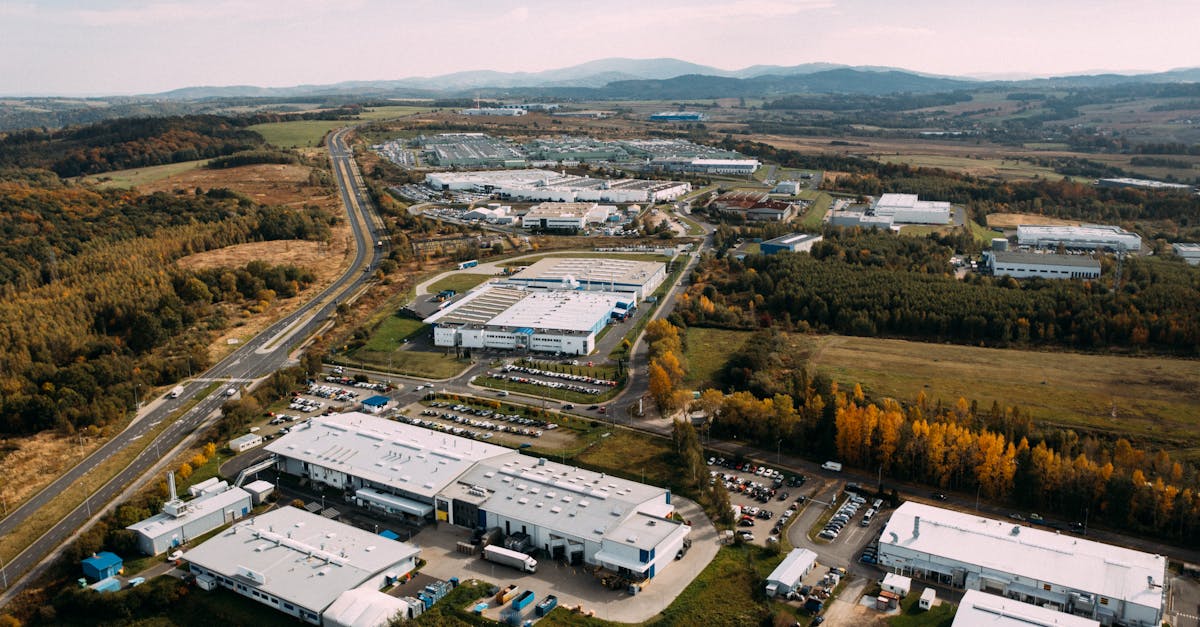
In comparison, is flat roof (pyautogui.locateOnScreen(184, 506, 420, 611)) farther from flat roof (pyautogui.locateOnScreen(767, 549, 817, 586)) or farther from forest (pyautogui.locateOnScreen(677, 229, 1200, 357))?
A: forest (pyautogui.locateOnScreen(677, 229, 1200, 357))

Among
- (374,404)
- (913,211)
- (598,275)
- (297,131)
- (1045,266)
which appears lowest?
(374,404)

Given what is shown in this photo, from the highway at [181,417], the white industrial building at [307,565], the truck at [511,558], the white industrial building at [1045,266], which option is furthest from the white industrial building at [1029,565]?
the white industrial building at [1045,266]

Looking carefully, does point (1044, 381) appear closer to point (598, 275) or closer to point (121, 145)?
point (598, 275)

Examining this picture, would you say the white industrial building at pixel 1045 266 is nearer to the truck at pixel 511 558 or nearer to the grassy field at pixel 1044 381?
the grassy field at pixel 1044 381

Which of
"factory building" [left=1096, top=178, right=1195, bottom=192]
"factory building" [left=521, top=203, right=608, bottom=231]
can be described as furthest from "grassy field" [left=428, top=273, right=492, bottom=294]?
"factory building" [left=1096, top=178, right=1195, bottom=192]

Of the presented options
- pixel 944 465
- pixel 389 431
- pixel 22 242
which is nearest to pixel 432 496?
pixel 389 431

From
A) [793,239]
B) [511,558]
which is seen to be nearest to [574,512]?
[511,558]
